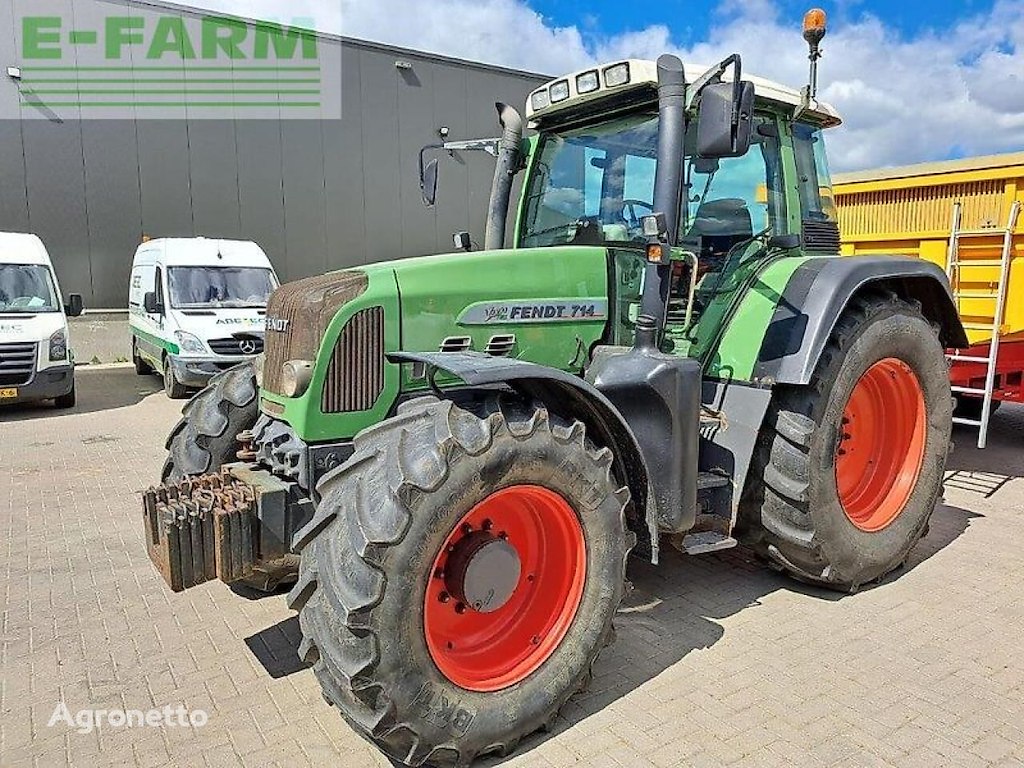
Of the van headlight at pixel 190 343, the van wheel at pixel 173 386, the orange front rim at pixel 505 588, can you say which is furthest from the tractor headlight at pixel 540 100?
the van wheel at pixel 173 386

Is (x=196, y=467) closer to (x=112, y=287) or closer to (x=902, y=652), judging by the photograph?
Result: (x=902, y=652)

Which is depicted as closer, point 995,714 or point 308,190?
point 995,714

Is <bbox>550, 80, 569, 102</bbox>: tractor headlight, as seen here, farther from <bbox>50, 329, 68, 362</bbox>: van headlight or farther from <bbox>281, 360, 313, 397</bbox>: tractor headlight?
<bbox>50, 329, 68, 362</bbox>: van headlight

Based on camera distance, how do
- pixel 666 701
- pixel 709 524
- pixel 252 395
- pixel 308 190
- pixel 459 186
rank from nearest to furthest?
pixel 666 701 < pixel 709 524 < pixel 252 395 < pixel 308 190 < pixel 459 186

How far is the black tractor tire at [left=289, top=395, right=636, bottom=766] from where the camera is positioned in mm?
2463

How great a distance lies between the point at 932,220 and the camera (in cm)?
662

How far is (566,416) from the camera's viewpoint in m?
3.12

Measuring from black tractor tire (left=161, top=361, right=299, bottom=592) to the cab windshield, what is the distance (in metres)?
1.74

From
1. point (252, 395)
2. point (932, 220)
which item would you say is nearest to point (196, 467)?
point (252, 395)

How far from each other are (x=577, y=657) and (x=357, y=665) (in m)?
0.89

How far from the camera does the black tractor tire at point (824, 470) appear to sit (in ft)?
12.3

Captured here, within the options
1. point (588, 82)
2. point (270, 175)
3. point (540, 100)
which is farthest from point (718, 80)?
point (270, 175)

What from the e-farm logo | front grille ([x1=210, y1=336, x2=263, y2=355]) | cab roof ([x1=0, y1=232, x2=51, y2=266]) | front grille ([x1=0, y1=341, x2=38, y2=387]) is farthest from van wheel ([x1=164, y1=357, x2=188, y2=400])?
the e-farm logo

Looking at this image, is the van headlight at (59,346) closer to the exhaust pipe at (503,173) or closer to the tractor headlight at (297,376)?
the exhaust pipe at (503,173)
